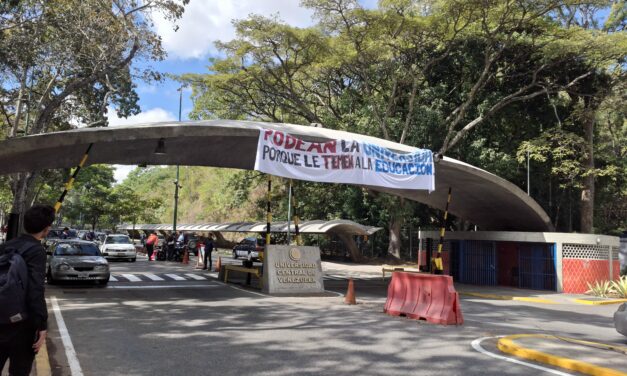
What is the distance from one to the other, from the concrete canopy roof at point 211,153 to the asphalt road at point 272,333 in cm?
398

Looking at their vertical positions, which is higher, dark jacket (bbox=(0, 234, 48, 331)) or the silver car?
dark jacket (bbox=(0, 234, 48, 331))

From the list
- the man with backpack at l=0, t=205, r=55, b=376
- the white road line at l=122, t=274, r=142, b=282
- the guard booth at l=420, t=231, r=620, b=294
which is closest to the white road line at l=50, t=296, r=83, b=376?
the man with backpack at l=0, t=205, r=55, b=376

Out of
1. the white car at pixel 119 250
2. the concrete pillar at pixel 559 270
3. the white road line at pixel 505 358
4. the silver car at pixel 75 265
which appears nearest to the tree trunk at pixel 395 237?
the concrete pillar at pixel 559 270

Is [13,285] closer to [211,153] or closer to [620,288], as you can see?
[211,153]

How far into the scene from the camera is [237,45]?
2919 cm

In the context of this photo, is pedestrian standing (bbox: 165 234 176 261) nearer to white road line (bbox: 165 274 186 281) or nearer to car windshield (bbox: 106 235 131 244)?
car windshield (bbox: 106 235 131 244)

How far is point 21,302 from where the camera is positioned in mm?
3738

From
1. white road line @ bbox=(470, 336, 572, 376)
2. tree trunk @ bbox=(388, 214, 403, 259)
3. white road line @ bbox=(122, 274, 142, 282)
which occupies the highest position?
tree trunk @ bbox=(388, 214, 403, 259)

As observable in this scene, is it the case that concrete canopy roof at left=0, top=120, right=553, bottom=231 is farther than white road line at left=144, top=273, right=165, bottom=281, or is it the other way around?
white road line at left=144, top=273, right=165, bottom=281

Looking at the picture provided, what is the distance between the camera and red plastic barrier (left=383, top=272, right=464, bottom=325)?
10539 mm

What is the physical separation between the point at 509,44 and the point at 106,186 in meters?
52.0

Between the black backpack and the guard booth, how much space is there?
773 inches

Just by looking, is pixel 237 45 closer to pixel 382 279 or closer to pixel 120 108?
pixel 120 108

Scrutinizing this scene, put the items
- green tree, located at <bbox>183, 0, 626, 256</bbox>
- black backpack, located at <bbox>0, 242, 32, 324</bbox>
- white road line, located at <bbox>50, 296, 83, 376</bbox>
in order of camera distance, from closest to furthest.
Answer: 1. black backpack, located at <bbox>0, 242, 32, 324</bbox>
2. white road line, located at <bbox>50, 296, 83, 376</bbox>
3. green tree, located at <bbox>183, 0, 626, 256</bbox>
